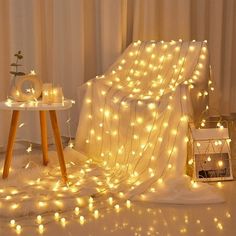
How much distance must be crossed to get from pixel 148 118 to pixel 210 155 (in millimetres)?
399

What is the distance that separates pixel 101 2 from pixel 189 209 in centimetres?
172

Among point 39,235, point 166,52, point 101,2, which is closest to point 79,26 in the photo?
point 101,2

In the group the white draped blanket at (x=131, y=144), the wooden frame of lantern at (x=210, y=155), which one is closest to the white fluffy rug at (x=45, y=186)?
the white draped blanket at (x=131, y=144)

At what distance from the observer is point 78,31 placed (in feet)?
11.3

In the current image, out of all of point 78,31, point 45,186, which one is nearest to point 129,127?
point 45,186

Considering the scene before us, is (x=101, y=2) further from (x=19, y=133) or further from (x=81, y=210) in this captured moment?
(x=81, y=210)

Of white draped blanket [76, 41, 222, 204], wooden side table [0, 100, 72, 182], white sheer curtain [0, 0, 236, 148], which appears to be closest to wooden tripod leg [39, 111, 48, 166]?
wooden side table [0, 100, 72, 182]

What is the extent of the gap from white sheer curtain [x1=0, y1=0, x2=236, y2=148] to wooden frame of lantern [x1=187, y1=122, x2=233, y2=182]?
3.54ft

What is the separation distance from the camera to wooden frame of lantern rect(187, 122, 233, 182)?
2.72 m

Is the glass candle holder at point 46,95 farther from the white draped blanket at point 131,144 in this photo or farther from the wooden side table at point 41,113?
the white draped blanket at point 131,144

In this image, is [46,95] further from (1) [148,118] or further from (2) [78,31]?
(2) [78,31]

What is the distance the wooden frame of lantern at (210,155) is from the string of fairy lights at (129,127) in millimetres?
134

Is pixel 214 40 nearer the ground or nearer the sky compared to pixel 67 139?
nearer the sky

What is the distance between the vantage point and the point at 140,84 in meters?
3.11
